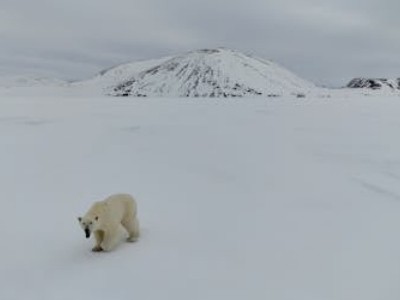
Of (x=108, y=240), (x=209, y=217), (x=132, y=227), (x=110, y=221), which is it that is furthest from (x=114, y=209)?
(x=209, y=217)

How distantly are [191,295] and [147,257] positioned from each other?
3.41 ft

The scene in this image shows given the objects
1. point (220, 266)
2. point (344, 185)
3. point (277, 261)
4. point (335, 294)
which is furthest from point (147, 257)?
point (344, 185)

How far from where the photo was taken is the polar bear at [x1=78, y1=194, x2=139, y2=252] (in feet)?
17.3

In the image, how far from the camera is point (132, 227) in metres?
5.95

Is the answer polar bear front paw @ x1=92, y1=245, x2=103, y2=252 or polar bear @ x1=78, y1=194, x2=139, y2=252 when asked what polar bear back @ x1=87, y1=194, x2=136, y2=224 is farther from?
polar bear front paw @ x1=92, y1=245, x2=103, y2=252

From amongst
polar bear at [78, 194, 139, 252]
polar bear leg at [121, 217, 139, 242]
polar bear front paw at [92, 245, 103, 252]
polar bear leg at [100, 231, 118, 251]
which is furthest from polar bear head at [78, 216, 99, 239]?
polar bear leg at [121, 217, 139, 242]

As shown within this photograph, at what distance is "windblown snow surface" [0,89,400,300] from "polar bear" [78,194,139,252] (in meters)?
0.14

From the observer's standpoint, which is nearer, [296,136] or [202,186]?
[202,186]

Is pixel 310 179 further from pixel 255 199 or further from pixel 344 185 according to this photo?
pixel 255 199

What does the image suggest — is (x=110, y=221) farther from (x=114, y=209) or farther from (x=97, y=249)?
(x=97, y=249)

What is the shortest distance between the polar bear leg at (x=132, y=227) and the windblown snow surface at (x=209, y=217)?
0.30 feet

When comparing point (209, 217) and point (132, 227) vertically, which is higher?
point (132, 227)

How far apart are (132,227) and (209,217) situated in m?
1.23

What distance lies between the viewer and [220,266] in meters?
5.21
